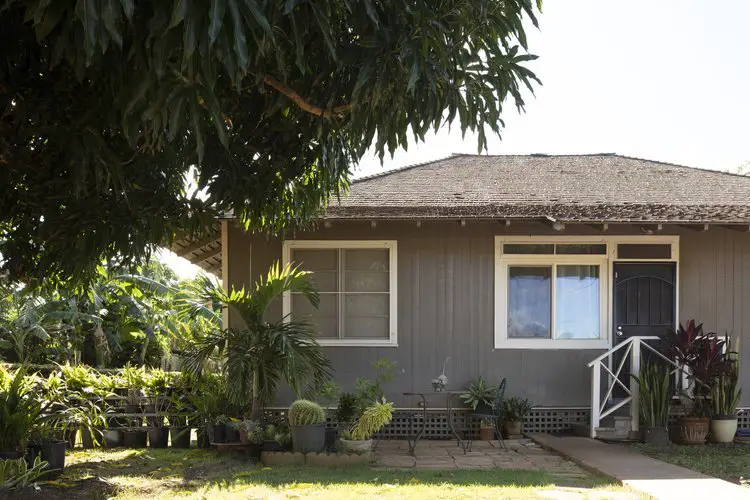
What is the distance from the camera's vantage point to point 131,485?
8.41 metres

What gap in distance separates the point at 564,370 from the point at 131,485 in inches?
247

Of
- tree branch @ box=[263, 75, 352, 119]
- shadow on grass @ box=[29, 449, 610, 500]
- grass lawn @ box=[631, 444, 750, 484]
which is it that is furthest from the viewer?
grass lawn @ box=[631, 444, 750, 484]

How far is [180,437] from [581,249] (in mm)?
6059

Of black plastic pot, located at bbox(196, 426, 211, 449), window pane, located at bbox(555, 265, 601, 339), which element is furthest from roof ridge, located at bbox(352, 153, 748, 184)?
black plastic pot, located at bbox(196, 426, 211, 449)

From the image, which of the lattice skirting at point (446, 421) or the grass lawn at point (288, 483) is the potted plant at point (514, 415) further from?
the grass lawn at point (288, 483)

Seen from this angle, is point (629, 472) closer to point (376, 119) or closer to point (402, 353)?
point (402, 353)

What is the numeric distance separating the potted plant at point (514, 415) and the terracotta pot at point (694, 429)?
202cm

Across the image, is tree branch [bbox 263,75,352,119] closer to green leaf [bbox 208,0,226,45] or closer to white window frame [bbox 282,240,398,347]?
green leaf [bbox 208,0,226,45]

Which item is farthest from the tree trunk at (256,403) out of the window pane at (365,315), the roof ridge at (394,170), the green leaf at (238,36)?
the green leaf at (238,36)

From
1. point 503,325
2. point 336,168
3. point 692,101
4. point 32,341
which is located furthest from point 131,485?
point 692,101

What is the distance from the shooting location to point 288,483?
327 inches

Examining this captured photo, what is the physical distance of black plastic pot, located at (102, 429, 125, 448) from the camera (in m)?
11.4

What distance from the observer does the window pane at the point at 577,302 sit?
1230cm

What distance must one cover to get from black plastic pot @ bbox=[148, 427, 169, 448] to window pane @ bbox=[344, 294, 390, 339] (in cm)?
281
